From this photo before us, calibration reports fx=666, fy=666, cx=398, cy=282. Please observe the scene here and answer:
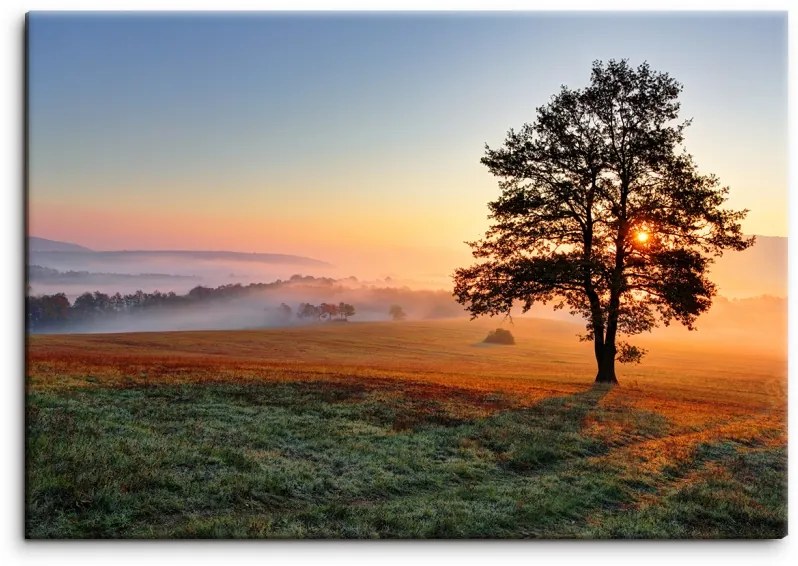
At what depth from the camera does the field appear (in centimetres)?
830

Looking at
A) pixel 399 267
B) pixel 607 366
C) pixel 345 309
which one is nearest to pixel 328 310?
pixel 345 309

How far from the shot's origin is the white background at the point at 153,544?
8.65 m

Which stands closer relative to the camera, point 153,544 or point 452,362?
point 153,544

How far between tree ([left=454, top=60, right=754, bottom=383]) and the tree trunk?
0.02 meters

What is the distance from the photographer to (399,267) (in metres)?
10.3

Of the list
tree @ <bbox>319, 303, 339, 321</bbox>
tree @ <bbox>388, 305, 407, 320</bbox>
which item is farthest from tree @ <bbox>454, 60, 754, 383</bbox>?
tree @ <bbox>319, 303, 339, 321</bbox>

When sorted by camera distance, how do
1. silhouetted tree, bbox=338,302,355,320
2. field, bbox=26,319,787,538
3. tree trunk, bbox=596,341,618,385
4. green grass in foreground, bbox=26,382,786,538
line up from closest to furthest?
green grass in foreground, bbox=26,382,786,538, field, bbox=26,319,787,538, silhouetted tree, bbox=338,302,355,320, tree trunk, bbox=596,341,618,385

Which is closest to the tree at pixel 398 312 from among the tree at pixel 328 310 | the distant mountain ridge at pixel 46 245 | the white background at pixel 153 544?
the tree at pixel 328 310

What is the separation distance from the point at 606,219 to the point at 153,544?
28.1ft

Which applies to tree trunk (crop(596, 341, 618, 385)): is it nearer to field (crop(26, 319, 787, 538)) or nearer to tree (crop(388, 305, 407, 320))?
field (crop(26, 319, 787, 538))

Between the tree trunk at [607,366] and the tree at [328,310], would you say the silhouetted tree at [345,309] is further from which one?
the tree trunk at [607,366]

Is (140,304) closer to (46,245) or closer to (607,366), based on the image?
(46,245)

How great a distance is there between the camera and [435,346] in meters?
11.0

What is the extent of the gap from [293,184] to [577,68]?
4.66m
